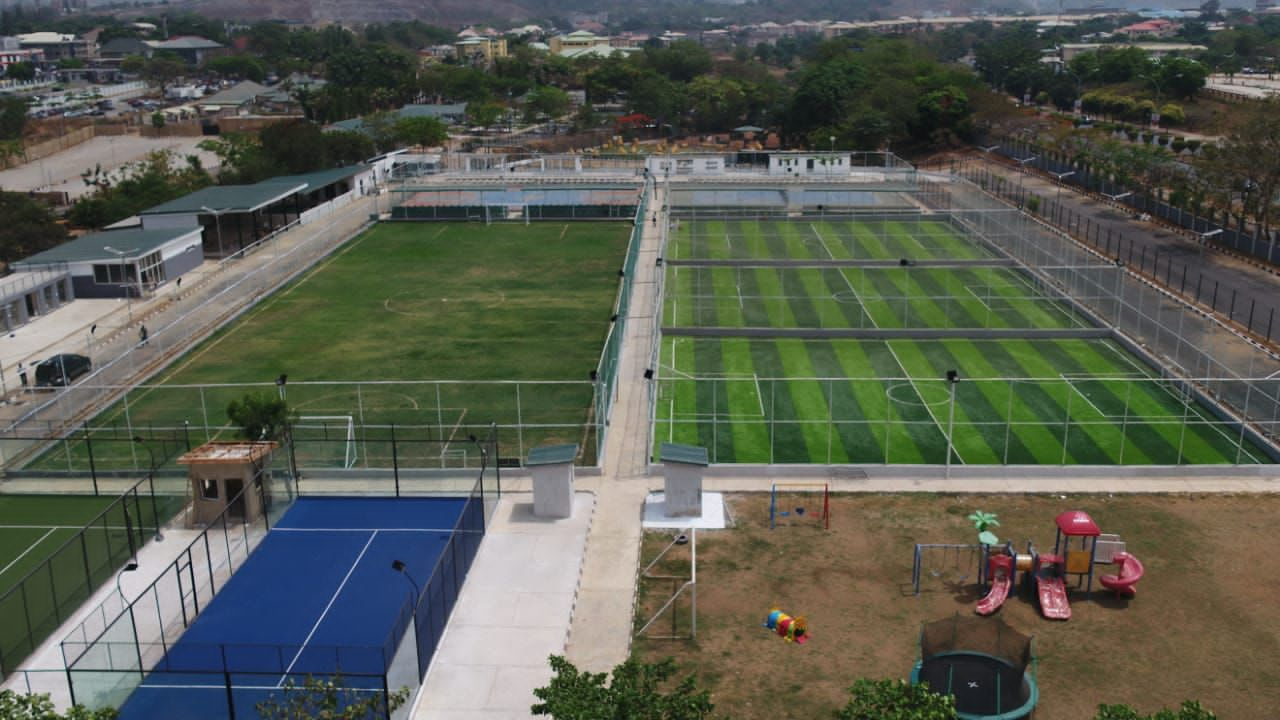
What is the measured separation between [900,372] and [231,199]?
46964 mm

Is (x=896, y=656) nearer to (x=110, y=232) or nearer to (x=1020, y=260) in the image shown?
(x=1020, y=260)

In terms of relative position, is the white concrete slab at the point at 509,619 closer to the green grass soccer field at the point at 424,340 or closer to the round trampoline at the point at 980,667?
the green grass soccer field at the point at 424,340

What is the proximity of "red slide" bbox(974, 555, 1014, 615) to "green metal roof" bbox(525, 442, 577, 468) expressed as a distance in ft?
36.3

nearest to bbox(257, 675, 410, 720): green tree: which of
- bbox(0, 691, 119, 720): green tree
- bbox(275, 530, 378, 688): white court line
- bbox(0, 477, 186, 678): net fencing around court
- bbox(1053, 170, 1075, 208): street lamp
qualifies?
bbox(275, 530, 378, 688): white court line

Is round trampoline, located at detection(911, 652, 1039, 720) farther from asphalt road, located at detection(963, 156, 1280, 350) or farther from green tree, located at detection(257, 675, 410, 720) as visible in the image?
asphalt road, located at detection(963, 156, 1280, 350)

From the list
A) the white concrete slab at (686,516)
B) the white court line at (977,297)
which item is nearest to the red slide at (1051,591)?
the white concrete slab at (686,516)

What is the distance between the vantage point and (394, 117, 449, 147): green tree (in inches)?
4498

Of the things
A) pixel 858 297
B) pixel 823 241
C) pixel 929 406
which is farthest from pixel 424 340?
pixel 823 241

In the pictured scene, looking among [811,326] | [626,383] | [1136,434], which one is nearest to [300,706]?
[626,383]

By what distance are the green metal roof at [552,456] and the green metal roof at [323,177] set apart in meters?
53.3

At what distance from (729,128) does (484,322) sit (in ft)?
321

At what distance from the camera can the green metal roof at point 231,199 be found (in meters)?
69.6

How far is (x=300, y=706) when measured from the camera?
18.1m

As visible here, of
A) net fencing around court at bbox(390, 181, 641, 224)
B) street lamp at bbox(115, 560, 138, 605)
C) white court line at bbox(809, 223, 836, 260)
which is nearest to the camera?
street lamp at bbox(115, 560, 138, 605)
